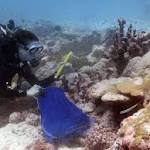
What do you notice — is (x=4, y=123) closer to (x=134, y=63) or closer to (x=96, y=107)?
(x=96, y=107)

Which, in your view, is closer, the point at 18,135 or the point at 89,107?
Answer: the point at 18,135

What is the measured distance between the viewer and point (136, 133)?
2848 millimetres

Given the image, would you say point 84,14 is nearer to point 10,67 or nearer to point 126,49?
point 126,49

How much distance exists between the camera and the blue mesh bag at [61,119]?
183 inches

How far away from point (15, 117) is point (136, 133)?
137 inches

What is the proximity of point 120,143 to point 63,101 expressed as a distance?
1.83m

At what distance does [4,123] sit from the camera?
5.91 metres

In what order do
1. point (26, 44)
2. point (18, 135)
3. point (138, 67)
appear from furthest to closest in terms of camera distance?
point (138, 67), point (18, 135), point (26, 44)

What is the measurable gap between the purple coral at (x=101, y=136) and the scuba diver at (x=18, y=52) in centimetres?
106

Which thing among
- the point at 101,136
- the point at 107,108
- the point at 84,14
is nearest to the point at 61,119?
the point at 101,136

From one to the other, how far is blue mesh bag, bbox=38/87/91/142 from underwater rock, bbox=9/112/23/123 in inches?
48.8

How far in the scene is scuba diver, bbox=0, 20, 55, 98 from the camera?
16.8 ft

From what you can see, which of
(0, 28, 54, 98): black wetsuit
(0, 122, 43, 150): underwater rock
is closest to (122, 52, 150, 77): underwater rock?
(0, 28, 54, 98): black wetsuit

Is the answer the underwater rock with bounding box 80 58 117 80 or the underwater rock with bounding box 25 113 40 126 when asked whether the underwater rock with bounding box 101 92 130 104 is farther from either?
the underwater rock with bounding box 80 58 117 80
